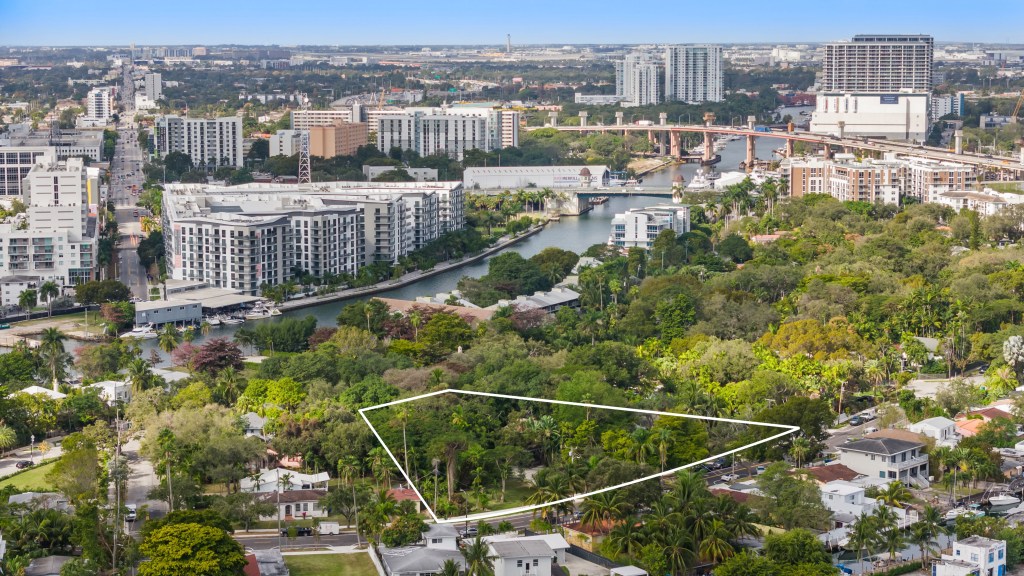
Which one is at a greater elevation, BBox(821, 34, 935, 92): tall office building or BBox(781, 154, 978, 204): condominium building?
BBox(821, 34, 935, 92): tall office building

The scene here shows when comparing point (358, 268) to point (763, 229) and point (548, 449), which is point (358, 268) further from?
point (548, 449)

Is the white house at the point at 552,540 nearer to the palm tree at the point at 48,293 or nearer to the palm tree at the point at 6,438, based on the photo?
the palm tree at the point at 6,438

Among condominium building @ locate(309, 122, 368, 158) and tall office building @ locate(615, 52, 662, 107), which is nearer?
condominium building @ locate(309, 122, 368, 158)

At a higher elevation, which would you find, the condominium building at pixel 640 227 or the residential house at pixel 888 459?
the condominium building at pixel 640 227

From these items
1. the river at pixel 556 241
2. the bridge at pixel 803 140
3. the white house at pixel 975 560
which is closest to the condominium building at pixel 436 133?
the river at pixel 556 241

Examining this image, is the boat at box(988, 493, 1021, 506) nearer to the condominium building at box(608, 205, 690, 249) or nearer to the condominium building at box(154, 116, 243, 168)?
the condominium building at box(608, 205, 690, 249)

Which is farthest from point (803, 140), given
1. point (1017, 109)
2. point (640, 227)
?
point (640, 227)

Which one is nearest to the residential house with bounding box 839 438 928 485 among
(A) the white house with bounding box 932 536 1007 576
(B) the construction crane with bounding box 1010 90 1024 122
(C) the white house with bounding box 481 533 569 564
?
(A) the white house with bounding box 932 536 1007 576
